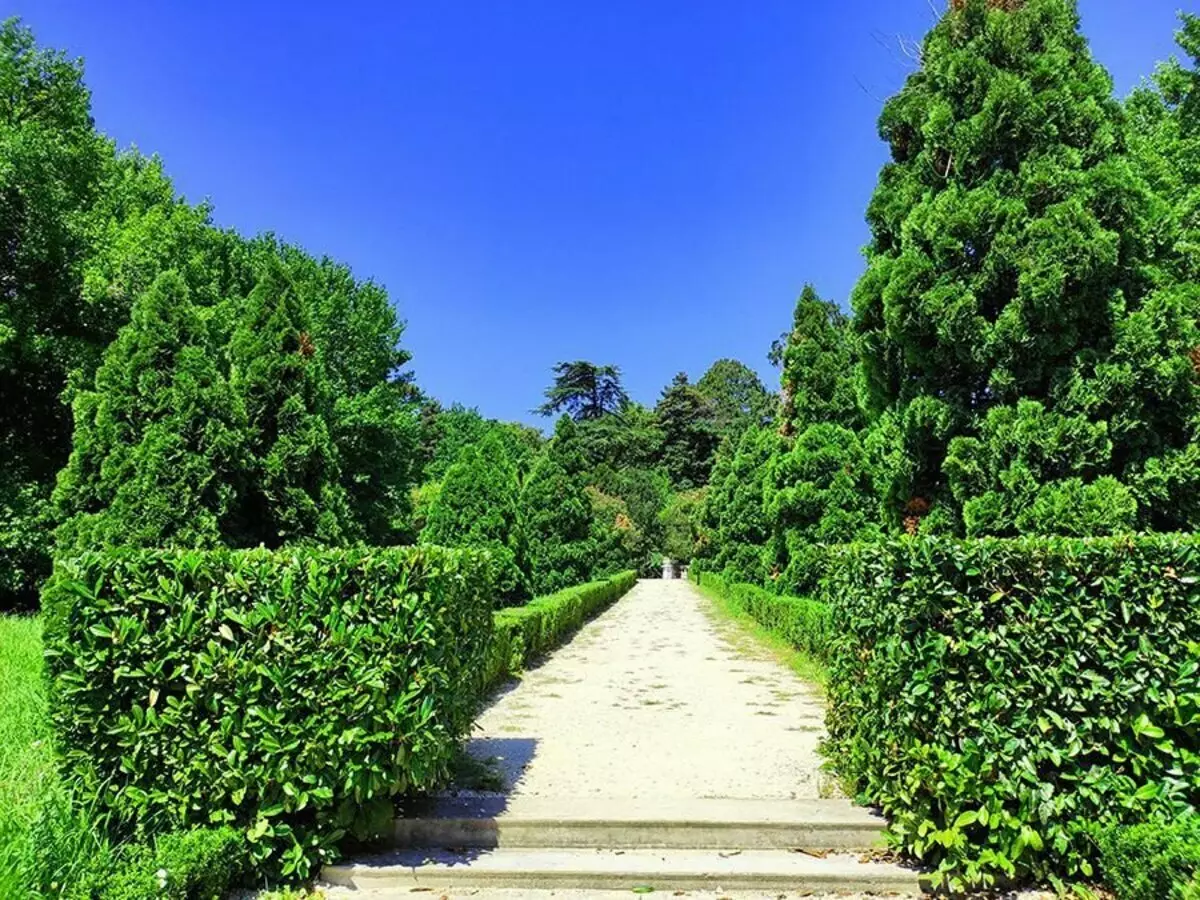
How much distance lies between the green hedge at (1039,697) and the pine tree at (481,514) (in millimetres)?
9642

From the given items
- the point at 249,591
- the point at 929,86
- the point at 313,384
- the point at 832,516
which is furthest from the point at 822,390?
the point at 249,591

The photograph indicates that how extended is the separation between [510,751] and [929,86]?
7659 mm

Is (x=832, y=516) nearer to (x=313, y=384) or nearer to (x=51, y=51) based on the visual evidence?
(x=313, y=384)

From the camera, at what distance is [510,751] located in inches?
234

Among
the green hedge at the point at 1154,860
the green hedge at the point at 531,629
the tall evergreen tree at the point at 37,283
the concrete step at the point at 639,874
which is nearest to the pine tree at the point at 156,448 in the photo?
the green hedge at the point at 531,629

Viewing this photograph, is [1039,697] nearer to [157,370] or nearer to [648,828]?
[648,828]

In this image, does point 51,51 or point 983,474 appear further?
point 51,51

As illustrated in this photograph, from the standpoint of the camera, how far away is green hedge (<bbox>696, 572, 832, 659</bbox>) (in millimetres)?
9445

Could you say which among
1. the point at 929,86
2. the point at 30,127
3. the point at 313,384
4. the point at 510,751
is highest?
the point at 30,127

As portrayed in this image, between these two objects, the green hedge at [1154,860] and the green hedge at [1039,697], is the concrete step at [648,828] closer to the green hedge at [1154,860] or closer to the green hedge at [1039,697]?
the green hedge at [1039,697]

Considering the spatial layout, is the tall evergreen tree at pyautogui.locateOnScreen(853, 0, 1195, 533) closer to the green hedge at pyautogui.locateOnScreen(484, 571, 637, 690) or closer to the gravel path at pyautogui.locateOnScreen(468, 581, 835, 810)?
the gravel path at pyautogui.locateOnScreen(468, 581, 835, 810)

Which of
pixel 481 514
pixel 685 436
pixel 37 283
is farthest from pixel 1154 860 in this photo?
pixel 685 436

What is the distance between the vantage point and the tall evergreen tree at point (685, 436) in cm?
6347

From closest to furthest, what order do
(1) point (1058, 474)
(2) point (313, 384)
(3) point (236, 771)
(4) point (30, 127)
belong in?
(3) point (236, 771), (1) point (1058, 474), (2) point (313, 384), (4) point (30, 127)
